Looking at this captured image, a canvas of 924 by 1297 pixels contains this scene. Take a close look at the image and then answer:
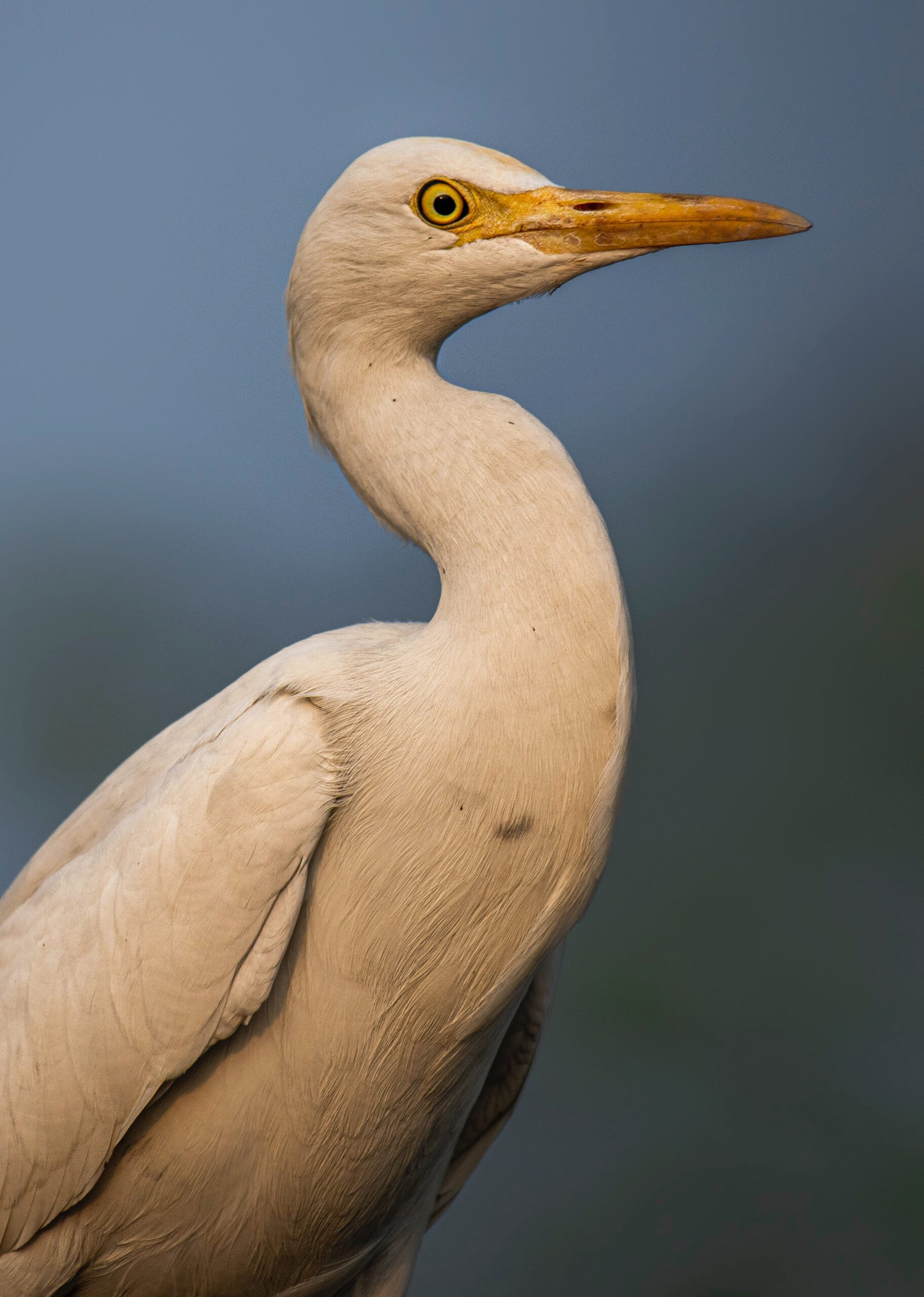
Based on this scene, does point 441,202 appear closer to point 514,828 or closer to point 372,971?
point 514,828

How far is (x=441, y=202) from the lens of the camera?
1012 mm

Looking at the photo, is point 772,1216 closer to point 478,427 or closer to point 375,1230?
point 375,1230

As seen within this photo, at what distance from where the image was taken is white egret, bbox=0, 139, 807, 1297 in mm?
968

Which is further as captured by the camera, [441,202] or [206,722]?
[206,722]

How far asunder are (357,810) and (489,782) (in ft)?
0.40

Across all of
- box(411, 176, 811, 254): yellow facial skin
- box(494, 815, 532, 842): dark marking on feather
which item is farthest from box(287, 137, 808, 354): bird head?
box(494, 815, 532, 842): dark marking on feather

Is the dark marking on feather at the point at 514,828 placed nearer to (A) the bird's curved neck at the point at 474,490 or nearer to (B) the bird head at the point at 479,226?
(A) the bird's curved neck at the point at 474,490

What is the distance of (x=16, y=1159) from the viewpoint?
1.05 m

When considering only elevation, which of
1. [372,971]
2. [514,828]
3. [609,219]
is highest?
[609,219]

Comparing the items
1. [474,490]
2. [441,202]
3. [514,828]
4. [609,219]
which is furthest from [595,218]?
[514,828]

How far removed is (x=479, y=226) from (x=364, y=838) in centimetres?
53

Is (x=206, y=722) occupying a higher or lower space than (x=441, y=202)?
lower

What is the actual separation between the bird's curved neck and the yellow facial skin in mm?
129

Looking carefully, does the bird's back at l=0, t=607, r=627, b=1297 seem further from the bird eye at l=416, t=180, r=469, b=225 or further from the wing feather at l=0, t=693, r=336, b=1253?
the bird eye at l=416, t=180, r=469, b=225
